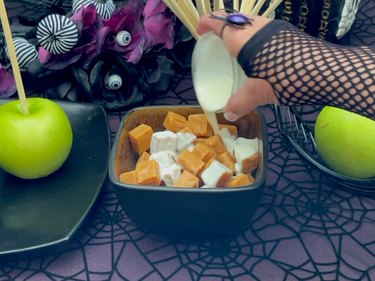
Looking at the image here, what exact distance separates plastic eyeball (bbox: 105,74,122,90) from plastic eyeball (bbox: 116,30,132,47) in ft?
0.12

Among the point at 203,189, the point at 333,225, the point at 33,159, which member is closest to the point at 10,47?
the point at 33,159

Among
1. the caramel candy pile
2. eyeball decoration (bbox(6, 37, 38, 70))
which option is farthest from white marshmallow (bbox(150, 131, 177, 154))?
eyeball decoration (bbox(6, 37, 38, 70))

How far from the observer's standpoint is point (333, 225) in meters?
0.52

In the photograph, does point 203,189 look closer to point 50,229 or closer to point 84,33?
point 50,229

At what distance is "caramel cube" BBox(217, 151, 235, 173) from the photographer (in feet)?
1.67

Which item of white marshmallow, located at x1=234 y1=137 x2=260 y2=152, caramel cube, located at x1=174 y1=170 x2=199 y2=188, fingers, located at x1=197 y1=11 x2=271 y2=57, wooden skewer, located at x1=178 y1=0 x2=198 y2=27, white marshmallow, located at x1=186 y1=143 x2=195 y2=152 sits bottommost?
white marshmallow, located at x1=186 y1=143 x2=195 y2=152

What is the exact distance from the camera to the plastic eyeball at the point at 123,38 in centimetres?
62

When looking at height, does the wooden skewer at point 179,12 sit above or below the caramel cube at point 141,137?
above

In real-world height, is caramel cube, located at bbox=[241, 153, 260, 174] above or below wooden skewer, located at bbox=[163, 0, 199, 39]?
below

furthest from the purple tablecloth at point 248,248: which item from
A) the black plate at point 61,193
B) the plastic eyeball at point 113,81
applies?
the plastic eyeball at point 113,81

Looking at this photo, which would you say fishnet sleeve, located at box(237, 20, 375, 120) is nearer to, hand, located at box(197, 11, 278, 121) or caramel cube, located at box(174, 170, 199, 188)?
hand, located at box(197, 11, 278, 121)

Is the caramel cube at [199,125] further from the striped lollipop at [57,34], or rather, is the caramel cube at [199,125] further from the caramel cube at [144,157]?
the striped lollipop at [57,34]

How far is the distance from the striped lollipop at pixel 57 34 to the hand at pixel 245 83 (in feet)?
0.68

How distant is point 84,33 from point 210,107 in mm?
188
